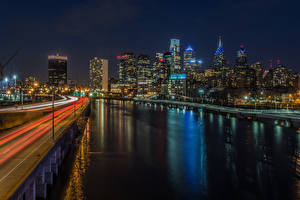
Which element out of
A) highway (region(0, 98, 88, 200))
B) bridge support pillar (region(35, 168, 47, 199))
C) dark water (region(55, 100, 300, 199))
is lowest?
dark water (region(55, 100, 300, 199))

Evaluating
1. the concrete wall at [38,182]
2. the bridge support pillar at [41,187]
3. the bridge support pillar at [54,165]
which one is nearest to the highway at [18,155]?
the concrete wall at [38,182]

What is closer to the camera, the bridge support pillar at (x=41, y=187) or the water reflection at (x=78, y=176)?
the bridge support pillar at (x=41, y=187)

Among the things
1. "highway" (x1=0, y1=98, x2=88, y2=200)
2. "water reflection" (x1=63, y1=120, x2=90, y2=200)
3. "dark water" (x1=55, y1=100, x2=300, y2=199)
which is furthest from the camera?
"dark water" (x1=55, y1=100, x2=300, y2=199)

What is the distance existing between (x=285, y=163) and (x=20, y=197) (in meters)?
25.6

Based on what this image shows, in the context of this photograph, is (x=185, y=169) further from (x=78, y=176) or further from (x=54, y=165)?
(x=54, y=165)

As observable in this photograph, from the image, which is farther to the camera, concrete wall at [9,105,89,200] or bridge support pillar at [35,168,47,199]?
bridge support pillar at [35,168,47,199]

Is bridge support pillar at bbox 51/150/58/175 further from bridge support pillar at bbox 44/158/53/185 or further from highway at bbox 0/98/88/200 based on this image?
bridge support pillar at bbox 44/158/53/185

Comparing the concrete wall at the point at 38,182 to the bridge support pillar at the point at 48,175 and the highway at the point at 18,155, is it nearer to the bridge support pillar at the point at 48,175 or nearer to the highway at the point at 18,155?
the bridge support pillar at the point at 48,175

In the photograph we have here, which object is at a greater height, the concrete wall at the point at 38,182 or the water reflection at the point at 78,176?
the concrete wall at the point at 38,182

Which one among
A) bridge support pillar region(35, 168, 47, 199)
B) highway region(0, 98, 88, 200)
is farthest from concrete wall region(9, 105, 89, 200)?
highway region(0, 98, 88, 200)

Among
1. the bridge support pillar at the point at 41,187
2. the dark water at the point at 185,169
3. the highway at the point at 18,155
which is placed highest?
the highway at the point at 18,155

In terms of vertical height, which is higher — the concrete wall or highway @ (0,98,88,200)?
highway @ (0,98,88,200)

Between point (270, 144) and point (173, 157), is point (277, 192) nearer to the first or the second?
point (173, 157)

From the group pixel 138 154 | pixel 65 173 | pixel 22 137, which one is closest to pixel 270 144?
pixel 138 154
